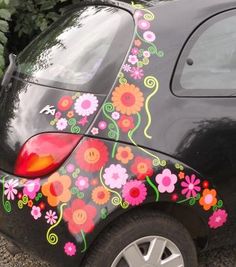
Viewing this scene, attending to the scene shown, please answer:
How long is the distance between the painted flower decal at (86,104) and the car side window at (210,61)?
40 cm

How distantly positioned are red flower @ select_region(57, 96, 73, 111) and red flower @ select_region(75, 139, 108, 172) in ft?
0.67

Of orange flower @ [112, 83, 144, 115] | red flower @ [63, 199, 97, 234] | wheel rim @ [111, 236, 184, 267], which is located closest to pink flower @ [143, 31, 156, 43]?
orange flower @ [112, 83, 144, 115]

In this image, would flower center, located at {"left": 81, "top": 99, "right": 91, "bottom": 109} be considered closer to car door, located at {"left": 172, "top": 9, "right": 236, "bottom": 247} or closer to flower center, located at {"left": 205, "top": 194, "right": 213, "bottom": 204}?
car door, located at {"left": 172, "top": 9, "right": 236, "bottom": 247}

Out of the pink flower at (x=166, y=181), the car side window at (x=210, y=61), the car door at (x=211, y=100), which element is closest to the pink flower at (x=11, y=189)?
the pink flower at (x=166, y=181)

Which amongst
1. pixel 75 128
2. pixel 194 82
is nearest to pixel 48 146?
pixel 75 128

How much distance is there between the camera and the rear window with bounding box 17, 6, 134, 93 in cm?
252

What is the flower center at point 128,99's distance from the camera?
8.05 ft

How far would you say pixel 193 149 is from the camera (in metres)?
2.52

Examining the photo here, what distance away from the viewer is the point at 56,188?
2.38m

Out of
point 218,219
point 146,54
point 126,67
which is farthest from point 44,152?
point 218,219

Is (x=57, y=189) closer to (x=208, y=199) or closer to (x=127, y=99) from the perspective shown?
(x=127, y=99)

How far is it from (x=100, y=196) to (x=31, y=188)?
1.10 ft

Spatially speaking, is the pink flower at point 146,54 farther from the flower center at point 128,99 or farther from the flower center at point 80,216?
the flower center at point 80,216

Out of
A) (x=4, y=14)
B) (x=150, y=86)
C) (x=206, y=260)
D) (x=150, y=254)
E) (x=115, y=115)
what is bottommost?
(x=206, y=260)
